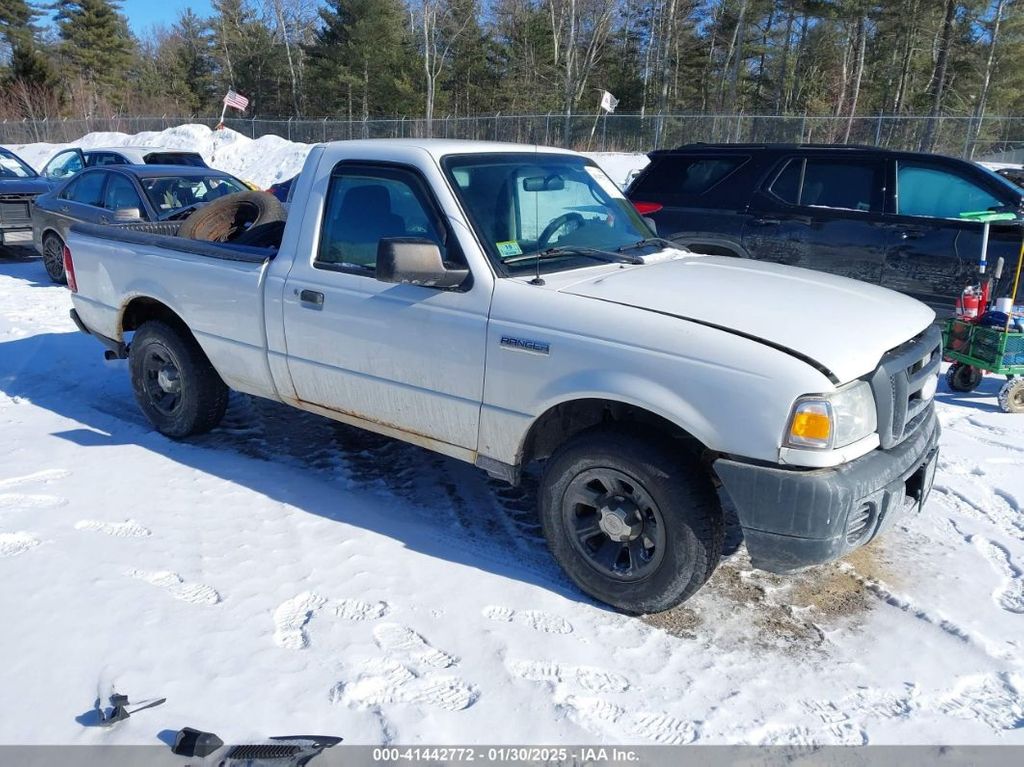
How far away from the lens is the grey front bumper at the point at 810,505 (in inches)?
116

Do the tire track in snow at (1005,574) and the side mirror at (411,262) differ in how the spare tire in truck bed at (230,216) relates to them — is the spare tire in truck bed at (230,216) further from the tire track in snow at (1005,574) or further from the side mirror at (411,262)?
the tire track in snow at (1005,574)

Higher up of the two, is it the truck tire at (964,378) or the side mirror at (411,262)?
the side mirror at (411,262)

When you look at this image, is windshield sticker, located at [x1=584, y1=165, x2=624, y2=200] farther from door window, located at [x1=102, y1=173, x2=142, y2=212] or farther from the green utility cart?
door window, located at [x1=102, y1=173, x2=142, y2=212]

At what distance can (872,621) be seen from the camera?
3494mm

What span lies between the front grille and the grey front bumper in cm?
14

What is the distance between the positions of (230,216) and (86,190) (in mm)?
6433

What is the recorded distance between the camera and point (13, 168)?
14.6m

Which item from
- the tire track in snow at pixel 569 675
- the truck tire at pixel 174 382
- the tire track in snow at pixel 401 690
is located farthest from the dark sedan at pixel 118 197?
the tire track in snow at pixel 569 675

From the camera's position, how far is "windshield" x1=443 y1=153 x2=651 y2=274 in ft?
12.5

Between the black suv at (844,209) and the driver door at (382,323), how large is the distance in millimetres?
4254

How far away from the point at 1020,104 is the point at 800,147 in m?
45.4

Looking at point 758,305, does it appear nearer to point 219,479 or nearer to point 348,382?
point 348,382

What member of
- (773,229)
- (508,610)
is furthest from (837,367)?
(773,229)

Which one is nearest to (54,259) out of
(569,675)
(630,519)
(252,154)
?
(630,519)
